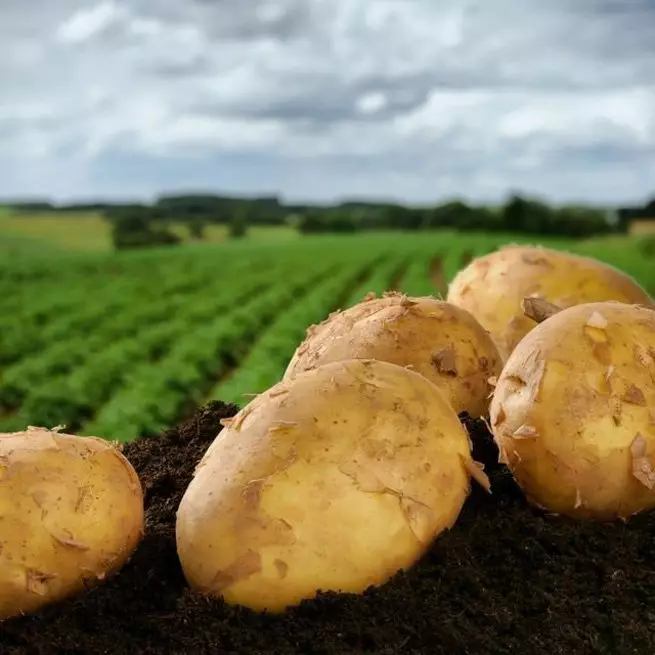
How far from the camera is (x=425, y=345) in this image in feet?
9.84

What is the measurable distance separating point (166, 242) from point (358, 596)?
5168 cm

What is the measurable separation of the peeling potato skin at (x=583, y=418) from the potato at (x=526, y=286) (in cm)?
98

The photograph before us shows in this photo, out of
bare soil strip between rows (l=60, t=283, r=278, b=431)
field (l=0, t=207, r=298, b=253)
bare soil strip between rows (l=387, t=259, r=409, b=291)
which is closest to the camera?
bare soil strip between rows (l=60, t=283, r=278, b=431)

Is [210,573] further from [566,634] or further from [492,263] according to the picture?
[492,263]

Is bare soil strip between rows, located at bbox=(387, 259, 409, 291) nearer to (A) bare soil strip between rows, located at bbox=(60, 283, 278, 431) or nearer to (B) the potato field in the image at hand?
(A) bare soil strip between rows, located at bbox=(60, 283, 278, 431)

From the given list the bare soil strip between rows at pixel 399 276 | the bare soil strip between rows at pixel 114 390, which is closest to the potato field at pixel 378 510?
the bare soil strip between rows at pixel 114 390

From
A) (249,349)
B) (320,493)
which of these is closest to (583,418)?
(320,493)

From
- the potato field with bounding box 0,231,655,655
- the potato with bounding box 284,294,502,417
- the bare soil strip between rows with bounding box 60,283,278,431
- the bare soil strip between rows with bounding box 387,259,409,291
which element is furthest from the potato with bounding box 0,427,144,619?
the bare soil strip between rows with bounding box 387,259,409,291

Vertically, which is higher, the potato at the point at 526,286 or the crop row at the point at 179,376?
the potato at the point at 526,286

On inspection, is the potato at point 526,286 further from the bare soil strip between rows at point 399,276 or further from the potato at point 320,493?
the bare soil strip between rows at point 399,276

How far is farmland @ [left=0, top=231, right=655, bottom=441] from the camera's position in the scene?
1098 cm

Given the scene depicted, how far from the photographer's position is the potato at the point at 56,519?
2.26 meters

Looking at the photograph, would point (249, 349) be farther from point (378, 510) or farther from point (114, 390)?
point (378, 510)

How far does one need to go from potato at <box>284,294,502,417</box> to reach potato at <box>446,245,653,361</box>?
2.10 feet
